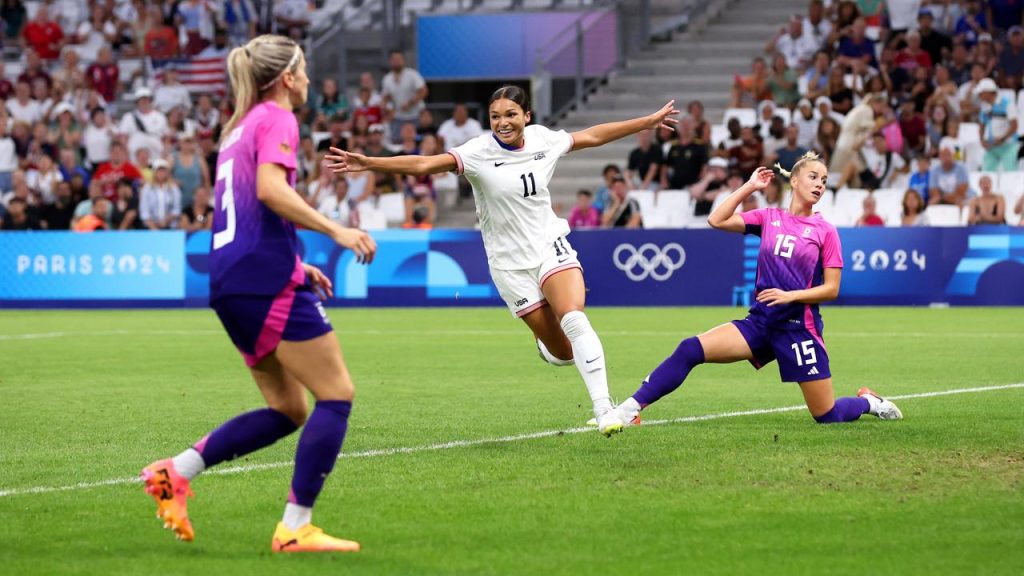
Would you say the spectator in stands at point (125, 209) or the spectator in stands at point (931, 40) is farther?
the spectator in stands at point (931, 40)

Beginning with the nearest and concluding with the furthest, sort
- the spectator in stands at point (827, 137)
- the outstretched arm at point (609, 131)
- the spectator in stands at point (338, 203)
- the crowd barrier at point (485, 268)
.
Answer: the outstretched arm at point (609, 131) < the crowd barrier at point (485, 268) < the spectator in stands at point (827, 137) < the spectator in stands at point (338, 203)

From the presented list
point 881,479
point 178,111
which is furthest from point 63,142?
point 881,479

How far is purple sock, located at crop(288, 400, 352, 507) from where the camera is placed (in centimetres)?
587

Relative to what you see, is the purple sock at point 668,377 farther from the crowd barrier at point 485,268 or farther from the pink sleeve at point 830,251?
the crowd barrier at point 485,268

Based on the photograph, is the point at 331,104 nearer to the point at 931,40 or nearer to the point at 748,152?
the point at 748,152

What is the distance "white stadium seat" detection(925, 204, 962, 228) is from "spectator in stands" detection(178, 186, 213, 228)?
37.8 ft

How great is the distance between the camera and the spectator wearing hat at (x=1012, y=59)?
25672 millimetres

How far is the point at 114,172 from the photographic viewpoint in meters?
27.1

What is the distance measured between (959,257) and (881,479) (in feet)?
48.8

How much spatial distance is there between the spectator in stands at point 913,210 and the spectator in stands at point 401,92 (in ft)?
33.9

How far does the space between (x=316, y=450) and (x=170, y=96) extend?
25.8 metres

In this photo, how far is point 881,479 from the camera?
7480 millimetres

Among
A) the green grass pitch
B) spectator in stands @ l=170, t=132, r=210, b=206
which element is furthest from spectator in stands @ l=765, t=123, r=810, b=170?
spectator in stands @ l=170, t=132, r=210, b=206

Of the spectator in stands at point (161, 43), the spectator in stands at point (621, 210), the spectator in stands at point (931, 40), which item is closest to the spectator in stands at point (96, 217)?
the spectator in stands at point (161, 43)
